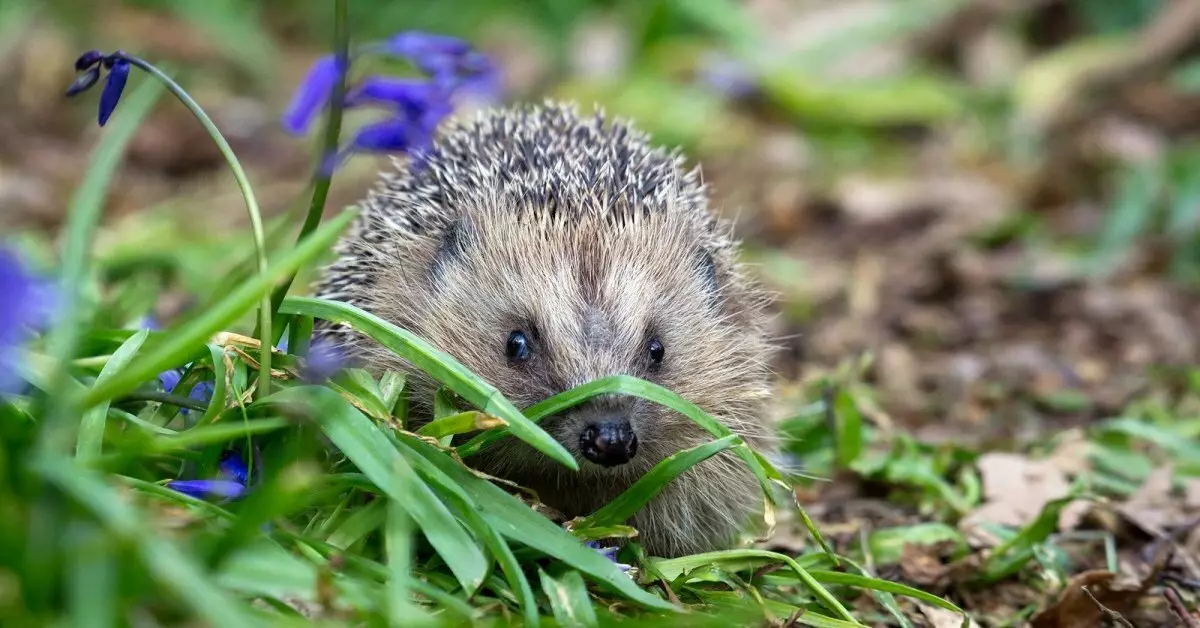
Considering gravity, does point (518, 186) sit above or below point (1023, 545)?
above

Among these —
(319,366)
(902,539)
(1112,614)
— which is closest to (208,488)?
(319,366)

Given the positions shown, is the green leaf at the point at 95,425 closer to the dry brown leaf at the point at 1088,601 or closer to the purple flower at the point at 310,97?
the purple flower at the point at 310,97

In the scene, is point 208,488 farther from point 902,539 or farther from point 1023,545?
point 1023,545

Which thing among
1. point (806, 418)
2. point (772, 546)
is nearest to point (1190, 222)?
point (806, 418)

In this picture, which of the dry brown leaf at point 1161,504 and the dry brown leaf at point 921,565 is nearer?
the dry brown leaf at point 921,565

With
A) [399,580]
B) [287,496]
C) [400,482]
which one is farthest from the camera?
[400,482]

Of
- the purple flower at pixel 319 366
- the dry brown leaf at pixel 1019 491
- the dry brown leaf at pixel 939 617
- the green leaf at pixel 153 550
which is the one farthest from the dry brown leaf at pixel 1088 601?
the green leaf at pixel 153 550

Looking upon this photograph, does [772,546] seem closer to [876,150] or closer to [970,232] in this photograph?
[970,232]
